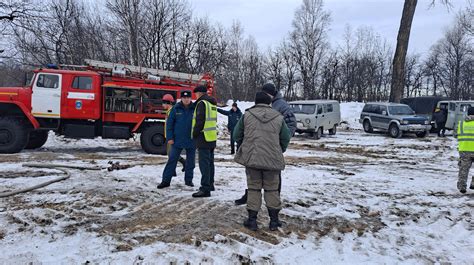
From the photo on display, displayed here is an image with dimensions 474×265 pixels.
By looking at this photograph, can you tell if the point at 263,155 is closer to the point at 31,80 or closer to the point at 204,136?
the point at 204,136

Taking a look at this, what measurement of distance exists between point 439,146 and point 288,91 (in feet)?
112

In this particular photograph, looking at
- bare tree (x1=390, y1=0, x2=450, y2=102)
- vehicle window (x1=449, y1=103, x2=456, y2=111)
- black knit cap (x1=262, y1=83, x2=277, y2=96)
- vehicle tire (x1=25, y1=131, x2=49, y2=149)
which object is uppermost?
bare tree (x1=390, y1=0, x2=450, y2=102)

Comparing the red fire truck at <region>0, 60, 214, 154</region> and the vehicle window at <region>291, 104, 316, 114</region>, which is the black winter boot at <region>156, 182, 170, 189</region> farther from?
the vehicle window at <region>291, 104, 316, 114</region>

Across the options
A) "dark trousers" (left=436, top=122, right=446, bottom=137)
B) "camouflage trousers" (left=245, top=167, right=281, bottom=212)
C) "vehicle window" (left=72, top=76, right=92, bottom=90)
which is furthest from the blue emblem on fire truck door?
"dark trousers" (left=436, top=122, right=446, bottom=137)

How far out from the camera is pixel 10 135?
10.1 metres

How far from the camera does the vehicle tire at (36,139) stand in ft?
37.6

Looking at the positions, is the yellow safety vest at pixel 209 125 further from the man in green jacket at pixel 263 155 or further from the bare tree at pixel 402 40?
the bare tree at pixel 402 40

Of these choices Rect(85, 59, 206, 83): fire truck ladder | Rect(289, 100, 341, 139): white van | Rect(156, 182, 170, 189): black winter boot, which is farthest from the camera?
Rect(289, 100, 341, 139): white van

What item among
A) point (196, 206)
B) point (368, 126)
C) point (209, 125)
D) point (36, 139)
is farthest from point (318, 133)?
point (196, 206)

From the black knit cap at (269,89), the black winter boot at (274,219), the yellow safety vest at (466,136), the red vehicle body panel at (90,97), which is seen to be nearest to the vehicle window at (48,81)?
the red vehicle body panel at (90,97)

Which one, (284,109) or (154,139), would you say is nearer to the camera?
(284,109)

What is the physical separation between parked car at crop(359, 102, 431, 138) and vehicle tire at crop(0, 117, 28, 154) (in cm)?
1648

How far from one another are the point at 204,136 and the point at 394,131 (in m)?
15.9

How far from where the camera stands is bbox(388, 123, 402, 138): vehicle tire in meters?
18.6
